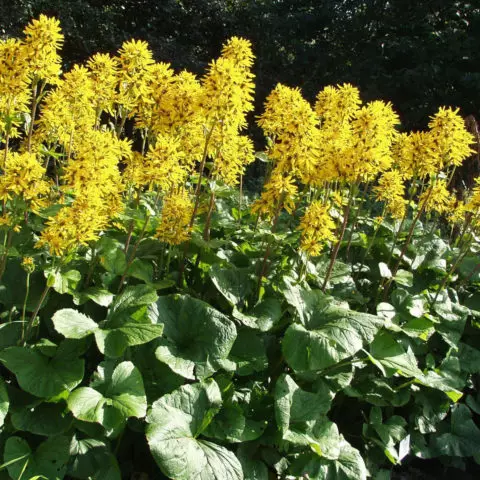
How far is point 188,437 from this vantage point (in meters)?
2.24

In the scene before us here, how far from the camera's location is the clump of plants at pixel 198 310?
224cm

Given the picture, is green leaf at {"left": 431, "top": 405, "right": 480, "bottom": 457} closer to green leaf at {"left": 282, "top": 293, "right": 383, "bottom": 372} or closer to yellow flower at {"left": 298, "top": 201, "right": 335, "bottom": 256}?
green leaf at {"left": 282, "top": 293, "right": 383, "bottom": 372}

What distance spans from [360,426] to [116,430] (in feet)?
4.97

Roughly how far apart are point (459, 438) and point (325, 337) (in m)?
1.39

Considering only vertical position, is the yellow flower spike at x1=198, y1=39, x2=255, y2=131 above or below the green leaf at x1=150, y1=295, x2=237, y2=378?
above

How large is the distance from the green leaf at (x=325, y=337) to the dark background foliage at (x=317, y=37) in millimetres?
9387

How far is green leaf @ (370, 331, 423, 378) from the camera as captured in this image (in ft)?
9.14

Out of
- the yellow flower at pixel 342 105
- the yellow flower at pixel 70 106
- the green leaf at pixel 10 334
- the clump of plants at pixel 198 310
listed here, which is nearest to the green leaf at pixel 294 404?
the clump of plants at pixel 198 310

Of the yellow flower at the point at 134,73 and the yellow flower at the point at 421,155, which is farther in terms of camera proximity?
the yellow flower at the point at 421,155

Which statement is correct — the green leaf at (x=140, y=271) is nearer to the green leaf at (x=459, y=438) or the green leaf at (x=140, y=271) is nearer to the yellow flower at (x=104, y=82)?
the yellow flower at (x=104, y=82)

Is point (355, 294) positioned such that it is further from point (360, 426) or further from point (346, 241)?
point (360, 426)

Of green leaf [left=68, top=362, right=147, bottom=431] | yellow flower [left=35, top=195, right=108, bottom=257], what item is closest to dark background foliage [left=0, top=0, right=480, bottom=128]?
yellow flower [left=35, top=195, right=108, bottom=257]

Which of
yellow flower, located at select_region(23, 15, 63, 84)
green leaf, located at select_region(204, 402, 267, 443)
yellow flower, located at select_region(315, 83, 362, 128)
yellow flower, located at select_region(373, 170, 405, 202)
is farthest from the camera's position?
yellow flower, located at select_region(373, 170, 405, 202)

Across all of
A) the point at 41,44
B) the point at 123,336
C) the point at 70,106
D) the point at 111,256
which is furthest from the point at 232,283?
the point at 41,44
